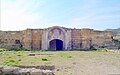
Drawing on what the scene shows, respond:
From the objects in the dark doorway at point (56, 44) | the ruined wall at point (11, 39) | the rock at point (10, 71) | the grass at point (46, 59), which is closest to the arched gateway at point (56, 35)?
the dark doorway at point (56, 44)

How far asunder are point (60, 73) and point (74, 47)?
78.8 ft

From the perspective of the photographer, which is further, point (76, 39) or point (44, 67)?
point (76, 39)

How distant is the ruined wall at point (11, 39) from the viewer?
3653 cm

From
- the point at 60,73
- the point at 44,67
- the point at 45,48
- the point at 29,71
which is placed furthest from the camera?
the point at 45,48

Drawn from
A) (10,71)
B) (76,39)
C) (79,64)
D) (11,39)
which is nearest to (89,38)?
(76,39)

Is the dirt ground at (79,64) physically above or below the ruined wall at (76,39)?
below

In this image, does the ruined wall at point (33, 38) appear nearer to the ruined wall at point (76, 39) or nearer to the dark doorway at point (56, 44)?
the dark doorway at point (56, 44)

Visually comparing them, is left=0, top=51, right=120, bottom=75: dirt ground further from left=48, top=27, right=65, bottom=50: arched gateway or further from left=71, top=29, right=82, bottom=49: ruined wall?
left=71, top=29, right=82, bottom=49: ruined wall

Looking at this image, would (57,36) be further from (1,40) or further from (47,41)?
(1,40)

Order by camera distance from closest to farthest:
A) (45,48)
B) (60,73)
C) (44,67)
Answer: (60,73) < (44,67) < (45,48)

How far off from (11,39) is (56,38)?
6.86 m

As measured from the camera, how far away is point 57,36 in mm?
36094

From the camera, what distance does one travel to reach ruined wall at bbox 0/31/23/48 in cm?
3653

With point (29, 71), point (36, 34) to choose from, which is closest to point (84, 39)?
point (36, 34)
